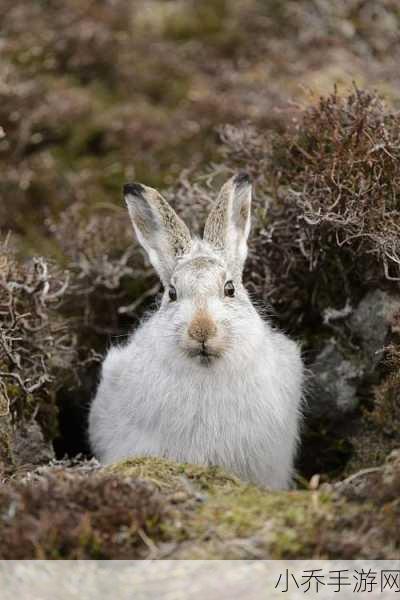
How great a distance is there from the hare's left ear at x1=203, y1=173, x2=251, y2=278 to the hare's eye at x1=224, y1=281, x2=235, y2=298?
0.22 metres

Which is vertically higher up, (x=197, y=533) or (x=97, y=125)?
(x=97, y=125)

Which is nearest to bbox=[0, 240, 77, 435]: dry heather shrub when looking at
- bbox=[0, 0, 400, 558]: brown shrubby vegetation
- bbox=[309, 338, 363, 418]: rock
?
bbox=[0, 0, 400, 558]: brown shrubby vegetation

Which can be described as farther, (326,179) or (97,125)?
(97,125)

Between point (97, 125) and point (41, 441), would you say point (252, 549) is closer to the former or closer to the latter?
point (41, 441)

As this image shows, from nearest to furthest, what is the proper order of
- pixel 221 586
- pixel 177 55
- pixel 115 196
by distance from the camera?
pixel 221 586 → pixel 115 196 → pixel 177 55

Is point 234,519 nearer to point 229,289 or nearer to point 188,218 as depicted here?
point 229,289

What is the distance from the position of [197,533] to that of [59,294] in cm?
357

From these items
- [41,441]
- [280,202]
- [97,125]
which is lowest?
[41,441]

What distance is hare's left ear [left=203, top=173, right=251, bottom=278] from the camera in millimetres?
6652

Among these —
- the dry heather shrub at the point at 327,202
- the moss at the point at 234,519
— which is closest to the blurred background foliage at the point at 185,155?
the dry heather shrub at the point at 327,202

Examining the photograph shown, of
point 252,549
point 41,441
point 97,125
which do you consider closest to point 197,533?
point 252,549

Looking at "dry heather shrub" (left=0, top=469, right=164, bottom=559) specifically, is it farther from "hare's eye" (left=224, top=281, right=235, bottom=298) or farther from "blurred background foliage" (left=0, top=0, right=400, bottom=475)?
"blurred background foliage" (left=0, top=0, right=400, bottom=475)

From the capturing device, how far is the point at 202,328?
5746 mm

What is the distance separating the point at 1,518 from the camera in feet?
14.8
